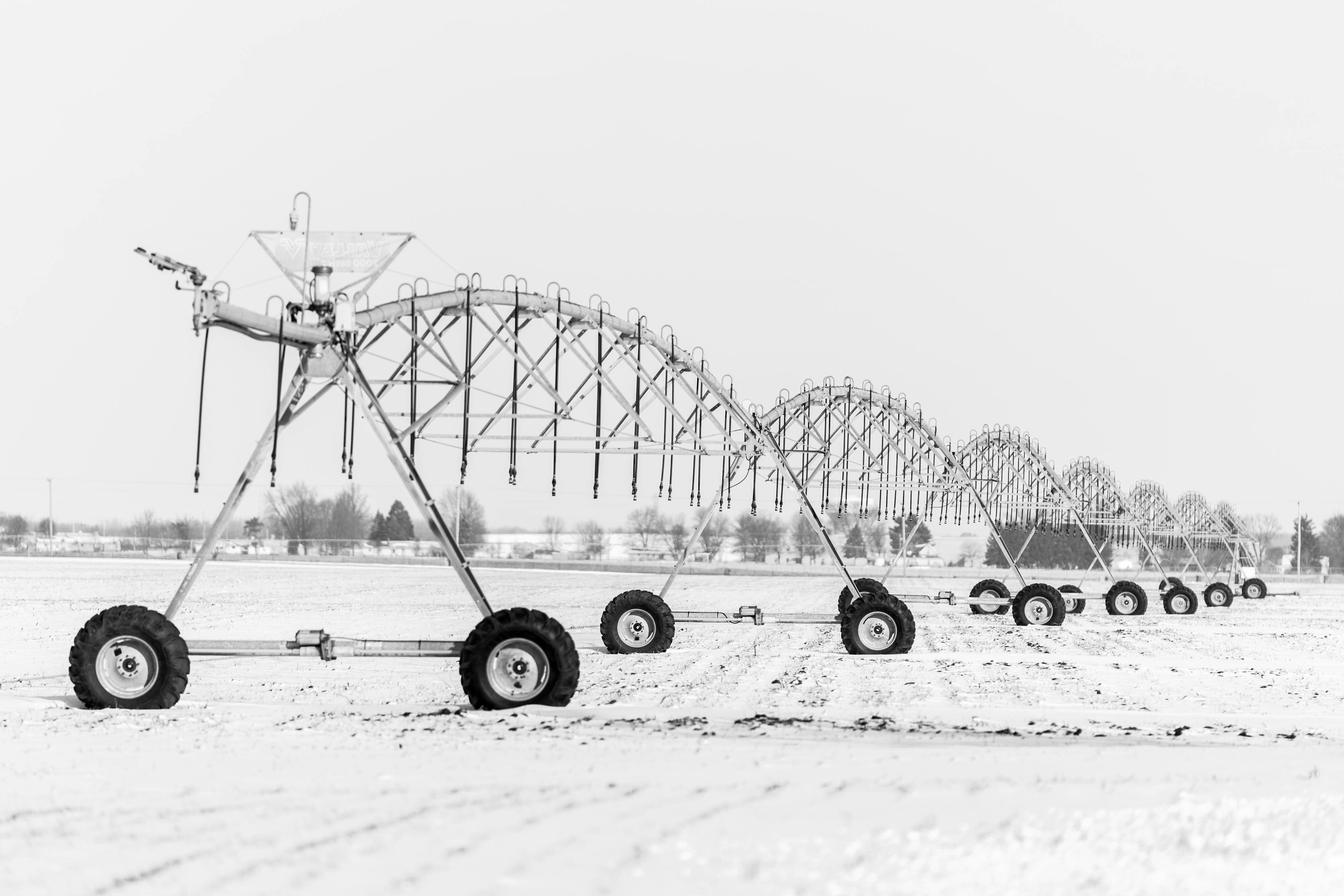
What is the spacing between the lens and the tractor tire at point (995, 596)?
111 ft

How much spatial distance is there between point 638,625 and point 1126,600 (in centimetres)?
2116

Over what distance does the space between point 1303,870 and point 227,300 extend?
9925 millimetres

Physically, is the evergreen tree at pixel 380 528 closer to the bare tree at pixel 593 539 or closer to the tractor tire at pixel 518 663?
the bare tree at pixel 593 539

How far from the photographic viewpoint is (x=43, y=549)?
128 meters

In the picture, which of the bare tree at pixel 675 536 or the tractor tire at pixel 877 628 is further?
the bare tree at pixel 675 536

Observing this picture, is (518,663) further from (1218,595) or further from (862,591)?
(1218,595)

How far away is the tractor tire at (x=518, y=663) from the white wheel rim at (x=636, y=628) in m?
8.22

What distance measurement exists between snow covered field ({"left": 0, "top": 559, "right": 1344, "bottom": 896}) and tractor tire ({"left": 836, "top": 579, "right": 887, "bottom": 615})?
3.11 metres

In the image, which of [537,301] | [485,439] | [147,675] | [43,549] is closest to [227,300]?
→ [147,675]

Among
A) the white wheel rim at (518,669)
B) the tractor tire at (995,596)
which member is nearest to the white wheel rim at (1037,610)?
the tractor tire at (995,596)

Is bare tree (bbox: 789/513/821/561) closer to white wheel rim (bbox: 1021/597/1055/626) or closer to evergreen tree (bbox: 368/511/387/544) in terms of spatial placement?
evergreen tree (bbox: 368/511/387/544)

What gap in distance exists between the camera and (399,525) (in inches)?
6088

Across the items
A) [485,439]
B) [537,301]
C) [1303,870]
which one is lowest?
[1303,870]

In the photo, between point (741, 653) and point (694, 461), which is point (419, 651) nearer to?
point (741, 653)
